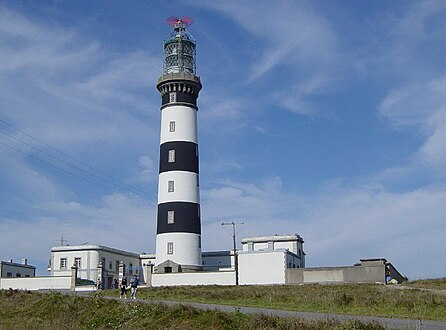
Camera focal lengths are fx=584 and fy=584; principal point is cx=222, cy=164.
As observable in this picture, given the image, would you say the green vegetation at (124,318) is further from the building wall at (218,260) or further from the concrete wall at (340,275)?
the building wall at (218,260)

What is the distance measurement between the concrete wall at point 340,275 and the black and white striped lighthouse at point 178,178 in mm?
8746

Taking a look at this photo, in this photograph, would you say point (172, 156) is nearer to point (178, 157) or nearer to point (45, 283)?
point (178, 157)

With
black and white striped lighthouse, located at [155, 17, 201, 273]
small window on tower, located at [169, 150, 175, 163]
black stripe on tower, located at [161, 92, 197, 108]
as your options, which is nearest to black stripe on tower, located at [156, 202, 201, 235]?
black and white striped lighthouse, located at [155, 17, 201, 273]

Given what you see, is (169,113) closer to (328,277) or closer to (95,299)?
(328,277)

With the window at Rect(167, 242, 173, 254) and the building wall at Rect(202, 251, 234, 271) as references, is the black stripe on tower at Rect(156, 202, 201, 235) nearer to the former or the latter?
the window at Rect(167, 242, 173, 254)

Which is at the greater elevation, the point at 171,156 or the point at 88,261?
the point at 171,156

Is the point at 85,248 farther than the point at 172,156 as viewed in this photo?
Yes

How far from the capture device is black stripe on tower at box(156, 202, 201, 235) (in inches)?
1860

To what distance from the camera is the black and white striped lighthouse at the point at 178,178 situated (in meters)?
47.2

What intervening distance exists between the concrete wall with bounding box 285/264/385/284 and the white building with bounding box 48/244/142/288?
78.1 ft

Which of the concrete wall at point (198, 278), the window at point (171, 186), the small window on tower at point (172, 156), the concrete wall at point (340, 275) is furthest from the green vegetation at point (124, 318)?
the small window on tower at point (172, 156)

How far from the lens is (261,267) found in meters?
46.1

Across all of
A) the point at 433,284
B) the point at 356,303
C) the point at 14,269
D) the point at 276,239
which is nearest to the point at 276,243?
the point at 276,239

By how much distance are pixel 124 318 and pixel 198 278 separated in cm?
2506
